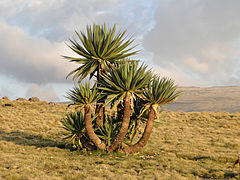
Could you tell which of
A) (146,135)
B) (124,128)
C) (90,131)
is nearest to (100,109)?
(90,131)

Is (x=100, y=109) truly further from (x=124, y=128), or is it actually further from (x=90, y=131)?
(x=124, y=128)

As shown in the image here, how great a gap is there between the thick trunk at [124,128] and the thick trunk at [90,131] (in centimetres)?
57

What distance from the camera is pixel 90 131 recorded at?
39.5 ft

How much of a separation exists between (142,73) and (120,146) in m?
4.03

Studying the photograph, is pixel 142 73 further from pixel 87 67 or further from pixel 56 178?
pixel 56 178

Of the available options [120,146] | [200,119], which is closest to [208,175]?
[120,146]

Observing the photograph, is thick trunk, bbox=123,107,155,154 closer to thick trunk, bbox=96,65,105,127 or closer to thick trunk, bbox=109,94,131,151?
thick trunk, bbox=109,94,131,151

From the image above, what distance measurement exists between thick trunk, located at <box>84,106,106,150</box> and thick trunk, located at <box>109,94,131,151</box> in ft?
1.88

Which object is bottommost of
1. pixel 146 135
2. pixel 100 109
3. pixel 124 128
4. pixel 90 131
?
pixel 146 135

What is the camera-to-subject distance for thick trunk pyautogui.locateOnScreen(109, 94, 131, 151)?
11602 mm

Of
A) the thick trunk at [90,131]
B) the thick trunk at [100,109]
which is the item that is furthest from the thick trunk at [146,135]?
the thick trunk at [100,109]

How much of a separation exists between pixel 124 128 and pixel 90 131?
5.63 ft

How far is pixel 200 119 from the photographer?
32.4m

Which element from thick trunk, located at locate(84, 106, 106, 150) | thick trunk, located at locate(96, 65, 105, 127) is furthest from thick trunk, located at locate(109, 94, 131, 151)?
thick trunk, located at locate(96, 65, 105, 127)
